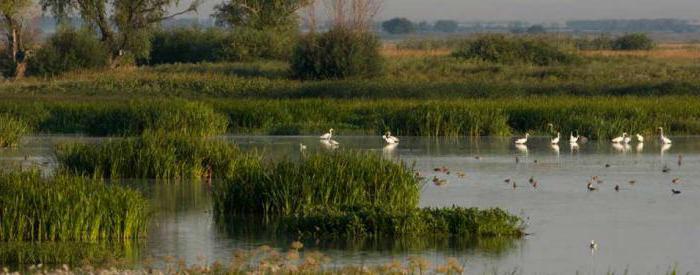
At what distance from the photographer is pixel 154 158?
23688 millimetres

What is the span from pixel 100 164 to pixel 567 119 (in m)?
15.3

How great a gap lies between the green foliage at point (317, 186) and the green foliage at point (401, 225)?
80 centimetres

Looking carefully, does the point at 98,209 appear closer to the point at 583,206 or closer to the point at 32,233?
the point at 32,233

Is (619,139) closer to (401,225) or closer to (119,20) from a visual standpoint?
(401,225)

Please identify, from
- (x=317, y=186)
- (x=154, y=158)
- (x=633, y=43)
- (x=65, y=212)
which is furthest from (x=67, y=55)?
(x=633, y=43)

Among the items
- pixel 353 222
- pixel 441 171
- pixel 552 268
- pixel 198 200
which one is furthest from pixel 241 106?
pixel 552 268

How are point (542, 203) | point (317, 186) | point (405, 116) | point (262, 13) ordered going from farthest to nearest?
point (262, 13)
point (405, 116)
point (542, 203)
point (317, 186)

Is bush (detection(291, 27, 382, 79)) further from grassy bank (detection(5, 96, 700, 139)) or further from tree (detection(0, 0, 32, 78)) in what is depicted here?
tree (detection(0, 0, 32, 78))

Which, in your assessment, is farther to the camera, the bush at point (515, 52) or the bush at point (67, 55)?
the bush at point (515, 52)

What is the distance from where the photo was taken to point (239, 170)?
20141 mm

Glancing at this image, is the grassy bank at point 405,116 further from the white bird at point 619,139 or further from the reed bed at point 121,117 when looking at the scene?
the white bird at point 619,139

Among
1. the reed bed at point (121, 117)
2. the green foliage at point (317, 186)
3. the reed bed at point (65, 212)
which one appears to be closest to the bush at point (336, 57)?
the reed bed at point (121, 117)

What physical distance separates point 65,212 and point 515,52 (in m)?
43.7

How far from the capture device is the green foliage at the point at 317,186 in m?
19.0
